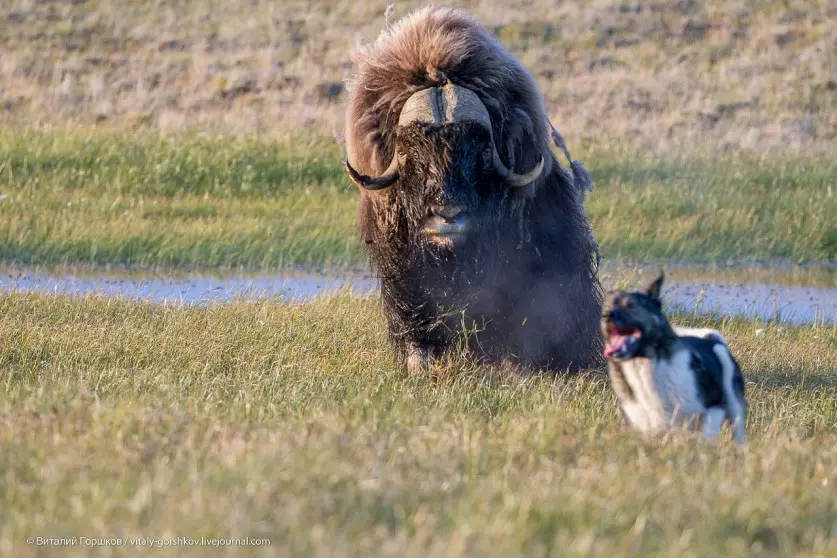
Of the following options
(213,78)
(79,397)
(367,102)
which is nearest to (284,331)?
(367,102)

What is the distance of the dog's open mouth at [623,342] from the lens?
500 centimetres

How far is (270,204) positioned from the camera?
53.4 feet

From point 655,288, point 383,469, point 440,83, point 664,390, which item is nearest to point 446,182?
point 440,83

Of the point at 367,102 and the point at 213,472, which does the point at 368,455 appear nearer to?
the point at 213,472

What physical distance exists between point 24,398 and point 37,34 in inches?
1132

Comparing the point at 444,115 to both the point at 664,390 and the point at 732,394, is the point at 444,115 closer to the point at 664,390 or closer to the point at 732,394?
the point at 732,394

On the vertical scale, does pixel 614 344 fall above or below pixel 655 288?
below

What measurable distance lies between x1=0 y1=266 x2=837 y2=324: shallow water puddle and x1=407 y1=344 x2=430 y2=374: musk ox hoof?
2854mm

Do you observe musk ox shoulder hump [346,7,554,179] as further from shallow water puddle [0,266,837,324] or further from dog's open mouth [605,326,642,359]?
shallow water puddle [0,266,837,324]

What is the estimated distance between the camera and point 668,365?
5.12m

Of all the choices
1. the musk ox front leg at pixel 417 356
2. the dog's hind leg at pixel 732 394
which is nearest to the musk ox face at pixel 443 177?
the musk ox front leg at pixel 417 356

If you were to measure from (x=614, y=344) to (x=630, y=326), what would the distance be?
0.09 metres

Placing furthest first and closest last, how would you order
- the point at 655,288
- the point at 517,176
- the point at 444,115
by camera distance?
the point at 517,176 → the point at 444,115 → the point at 655,288

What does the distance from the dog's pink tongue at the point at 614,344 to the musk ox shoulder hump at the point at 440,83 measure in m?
2.80
